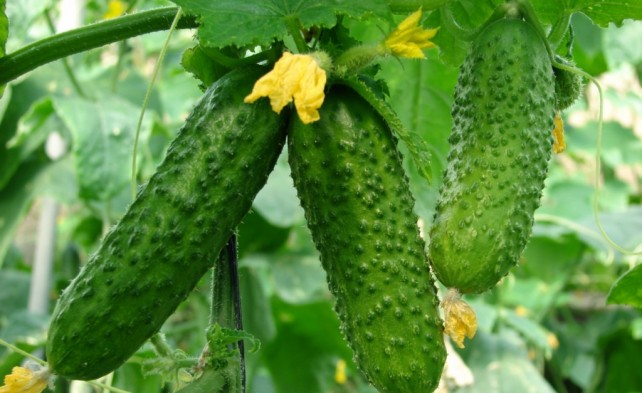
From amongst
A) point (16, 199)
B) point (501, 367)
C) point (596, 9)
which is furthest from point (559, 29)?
point (16, 199)

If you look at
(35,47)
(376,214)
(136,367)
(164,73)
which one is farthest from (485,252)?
(164,73)

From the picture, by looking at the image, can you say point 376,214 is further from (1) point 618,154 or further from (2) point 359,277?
(1) point 618,154

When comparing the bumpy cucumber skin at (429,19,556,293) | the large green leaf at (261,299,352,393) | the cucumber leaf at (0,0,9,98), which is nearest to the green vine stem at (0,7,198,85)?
the cucumber leaf at (0,0,9,98)

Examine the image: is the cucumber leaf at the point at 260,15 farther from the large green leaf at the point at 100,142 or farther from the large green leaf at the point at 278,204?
the large green leaf at the point at 278,204

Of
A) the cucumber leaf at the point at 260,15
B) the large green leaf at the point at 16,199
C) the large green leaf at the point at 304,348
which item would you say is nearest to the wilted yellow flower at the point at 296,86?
the cucumber leaf at the point at 260,15

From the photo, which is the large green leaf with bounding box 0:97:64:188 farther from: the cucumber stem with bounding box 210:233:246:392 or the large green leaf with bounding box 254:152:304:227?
the cucumber stem with bounding box 210:233:246:392

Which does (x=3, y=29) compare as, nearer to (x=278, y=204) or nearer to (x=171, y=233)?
(x=171, y=233)
